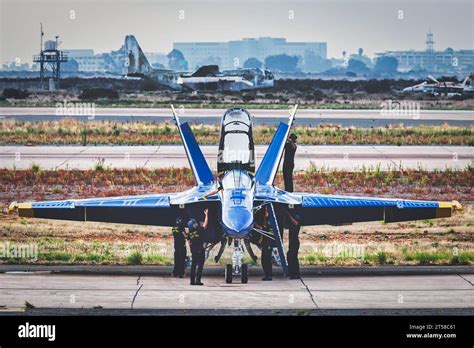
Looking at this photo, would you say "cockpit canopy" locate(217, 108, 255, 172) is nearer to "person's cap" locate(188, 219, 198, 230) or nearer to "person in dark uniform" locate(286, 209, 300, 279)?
"person in dark uniform" locate(286, 209, 300, 279)

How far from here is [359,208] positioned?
23031 mm

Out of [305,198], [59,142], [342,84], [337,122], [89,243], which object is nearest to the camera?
[305,198]

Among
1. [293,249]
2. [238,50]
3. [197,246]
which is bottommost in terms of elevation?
[293,249]

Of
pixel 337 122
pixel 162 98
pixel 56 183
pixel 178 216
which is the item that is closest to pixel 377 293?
pixel 178 216

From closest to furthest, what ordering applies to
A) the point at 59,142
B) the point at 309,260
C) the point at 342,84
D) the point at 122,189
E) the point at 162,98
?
the point at 309,260 → the point at 122,189 → the point at 59,142 → the point at 162,98 → the point at 342,84

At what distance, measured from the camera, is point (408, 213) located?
23.2 metres

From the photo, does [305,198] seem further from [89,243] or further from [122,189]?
[122,189]

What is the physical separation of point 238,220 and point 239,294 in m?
1.52

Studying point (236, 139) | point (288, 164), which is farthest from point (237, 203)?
point (288, 164)

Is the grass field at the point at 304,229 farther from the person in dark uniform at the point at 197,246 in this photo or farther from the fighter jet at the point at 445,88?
the fighter jet at the point at 445,88

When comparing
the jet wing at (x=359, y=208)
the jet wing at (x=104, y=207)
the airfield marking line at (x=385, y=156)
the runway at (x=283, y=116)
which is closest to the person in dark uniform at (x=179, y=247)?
the jet wing at (x=104, y=207)

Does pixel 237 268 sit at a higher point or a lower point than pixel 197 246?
lower

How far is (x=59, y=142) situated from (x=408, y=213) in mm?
33790

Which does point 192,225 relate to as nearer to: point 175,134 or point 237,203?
point 237,203
